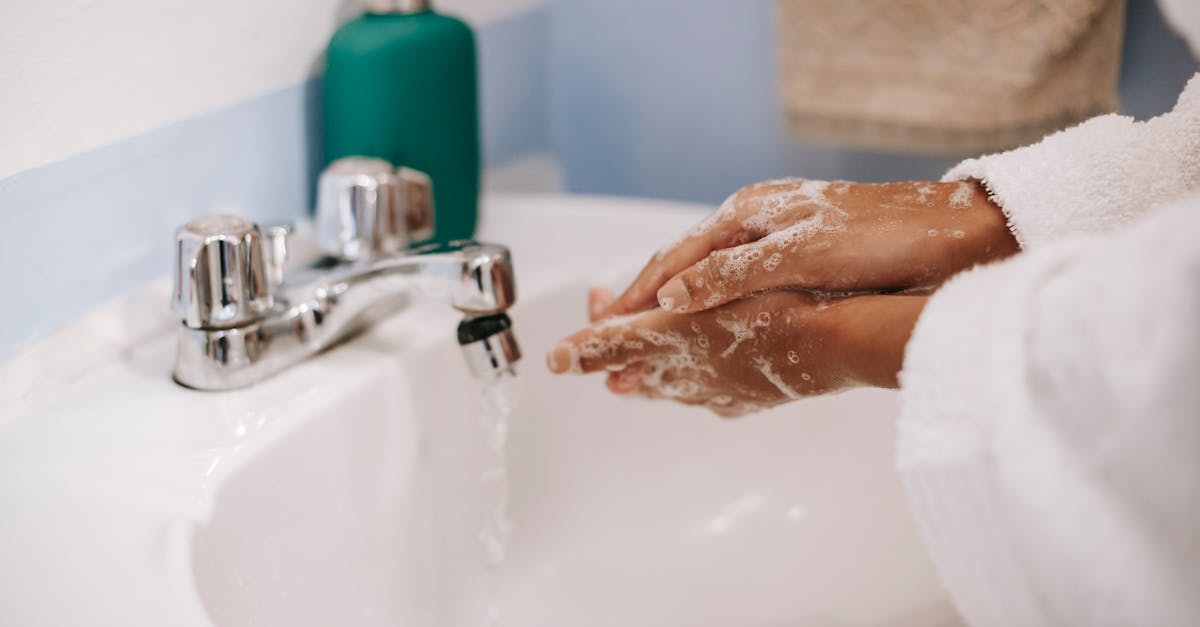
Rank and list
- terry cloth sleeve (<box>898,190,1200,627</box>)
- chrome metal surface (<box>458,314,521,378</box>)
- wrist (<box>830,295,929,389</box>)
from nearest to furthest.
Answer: terry cloth sleeve (<box>898,190,1200,627</box>) < wrist (<box>830,295,929,389</box>) < chrome metal surface (<box>458,314,521,378</box>)

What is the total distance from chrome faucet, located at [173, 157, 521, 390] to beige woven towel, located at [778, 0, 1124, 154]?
0.41 meters

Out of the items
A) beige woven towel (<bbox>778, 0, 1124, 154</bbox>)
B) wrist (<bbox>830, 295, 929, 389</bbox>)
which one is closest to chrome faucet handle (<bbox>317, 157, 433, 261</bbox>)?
wrist (<bbox>830, 295, 929, 389</bbox>)

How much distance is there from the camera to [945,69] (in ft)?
2.83

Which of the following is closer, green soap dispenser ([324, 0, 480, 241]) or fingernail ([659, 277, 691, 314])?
fingernail ([659, 277, 691, 314])

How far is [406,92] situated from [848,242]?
350 mm

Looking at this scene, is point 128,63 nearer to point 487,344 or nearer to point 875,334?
point 487,344

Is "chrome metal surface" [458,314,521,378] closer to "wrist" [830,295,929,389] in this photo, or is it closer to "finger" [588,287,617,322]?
"finger" [588,287,617,322]

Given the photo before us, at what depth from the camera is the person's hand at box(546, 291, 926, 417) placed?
0.50 meters

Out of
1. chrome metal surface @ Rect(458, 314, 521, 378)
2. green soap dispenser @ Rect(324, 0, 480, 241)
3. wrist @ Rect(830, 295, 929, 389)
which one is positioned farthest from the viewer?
green soap dispenser @ Rect(324, 0, 480, 241)

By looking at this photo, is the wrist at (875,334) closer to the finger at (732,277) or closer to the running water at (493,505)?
the finger at (732,277)

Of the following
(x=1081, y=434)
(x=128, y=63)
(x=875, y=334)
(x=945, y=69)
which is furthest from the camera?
(x=945, y=69)

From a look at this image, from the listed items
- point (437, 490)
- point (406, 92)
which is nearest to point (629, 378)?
point (437, 490)

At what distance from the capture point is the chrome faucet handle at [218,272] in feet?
1.82

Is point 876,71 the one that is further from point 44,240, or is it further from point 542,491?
point 44,240
